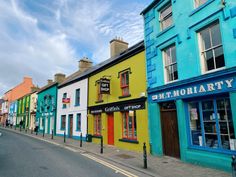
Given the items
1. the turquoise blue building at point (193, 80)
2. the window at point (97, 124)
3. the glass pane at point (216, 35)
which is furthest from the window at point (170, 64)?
the window at point (97, 124)

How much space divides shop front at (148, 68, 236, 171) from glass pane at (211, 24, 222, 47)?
1414mm

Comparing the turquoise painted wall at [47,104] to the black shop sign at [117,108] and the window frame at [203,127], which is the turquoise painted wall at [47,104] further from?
the window frame at [203,127]

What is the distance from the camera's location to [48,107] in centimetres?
2617

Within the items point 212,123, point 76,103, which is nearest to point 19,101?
point 76,103

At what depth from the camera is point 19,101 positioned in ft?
138

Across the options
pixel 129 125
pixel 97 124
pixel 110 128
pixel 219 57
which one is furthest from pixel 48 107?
pixel 219 57

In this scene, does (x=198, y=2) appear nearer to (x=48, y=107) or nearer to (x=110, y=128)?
(x=110, y=128)

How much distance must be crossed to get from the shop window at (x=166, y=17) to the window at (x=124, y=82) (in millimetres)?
4153

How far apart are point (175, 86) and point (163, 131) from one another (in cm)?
265

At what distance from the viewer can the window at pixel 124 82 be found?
13176mm

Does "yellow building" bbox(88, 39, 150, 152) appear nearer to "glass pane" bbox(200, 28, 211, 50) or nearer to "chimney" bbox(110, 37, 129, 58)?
"chimney" bbox(110, 37, 129, 58)

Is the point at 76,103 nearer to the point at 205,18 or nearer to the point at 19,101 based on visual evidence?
the point at 205,18

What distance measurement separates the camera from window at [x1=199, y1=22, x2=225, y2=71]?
25.0ft

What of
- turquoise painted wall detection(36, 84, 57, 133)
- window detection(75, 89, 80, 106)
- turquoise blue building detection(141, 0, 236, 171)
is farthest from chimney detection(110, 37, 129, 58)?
turquoise painted wall detection(36, 84, 57, 133)
